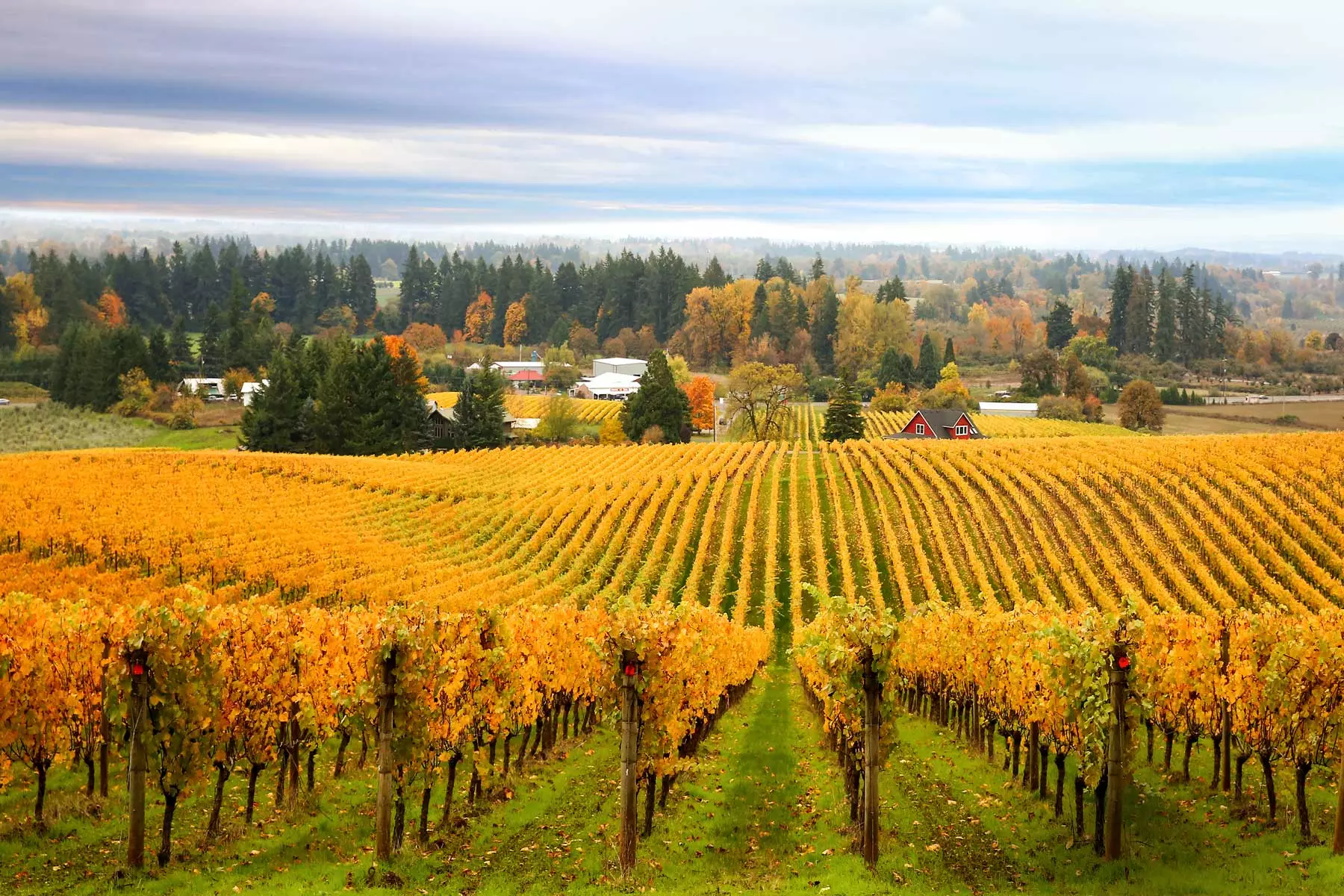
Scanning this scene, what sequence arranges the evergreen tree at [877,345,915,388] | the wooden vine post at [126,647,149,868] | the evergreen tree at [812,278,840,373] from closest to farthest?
the wooden vine post at [126,647,149,868], the evergreen tree at [877,345,915,388], the evergreen tree at [812,278,840,373]

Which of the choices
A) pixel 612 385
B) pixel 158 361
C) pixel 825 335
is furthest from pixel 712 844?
pixel 825 335

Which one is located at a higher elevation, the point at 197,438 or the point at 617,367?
the point at 617,367

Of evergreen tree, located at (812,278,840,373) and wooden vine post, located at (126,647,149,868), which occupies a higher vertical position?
evergreen tree, located at (812,278,840,373)

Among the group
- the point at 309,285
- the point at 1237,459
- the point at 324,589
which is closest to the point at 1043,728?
the point at 324,589

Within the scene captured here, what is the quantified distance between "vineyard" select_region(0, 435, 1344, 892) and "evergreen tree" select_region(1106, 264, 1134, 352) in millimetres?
120930

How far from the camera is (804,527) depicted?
169ft

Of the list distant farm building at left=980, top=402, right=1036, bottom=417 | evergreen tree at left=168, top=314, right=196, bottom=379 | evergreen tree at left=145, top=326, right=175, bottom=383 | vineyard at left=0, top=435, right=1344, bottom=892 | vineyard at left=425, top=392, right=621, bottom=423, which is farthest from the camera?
evergreen tree at left=168, top=314, right=196, bottom=379

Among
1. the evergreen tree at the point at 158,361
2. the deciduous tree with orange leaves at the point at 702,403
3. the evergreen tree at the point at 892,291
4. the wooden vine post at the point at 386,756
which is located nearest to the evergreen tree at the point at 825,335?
the evergreen tree at the point at 892,291

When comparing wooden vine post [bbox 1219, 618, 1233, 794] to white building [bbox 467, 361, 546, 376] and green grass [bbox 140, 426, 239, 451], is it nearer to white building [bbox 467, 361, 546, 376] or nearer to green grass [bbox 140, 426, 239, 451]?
green grass [bbox 140, 426, 239, 451]

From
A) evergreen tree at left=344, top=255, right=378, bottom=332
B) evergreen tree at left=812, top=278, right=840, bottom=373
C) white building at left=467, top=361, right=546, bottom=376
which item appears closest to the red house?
white building at left=467, top=361, right=546, bottom=376

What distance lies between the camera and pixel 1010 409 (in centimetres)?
11900

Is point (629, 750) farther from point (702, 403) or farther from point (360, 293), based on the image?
point (360, 293)

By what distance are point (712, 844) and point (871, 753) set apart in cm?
387

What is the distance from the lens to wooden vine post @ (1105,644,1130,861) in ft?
58.3
